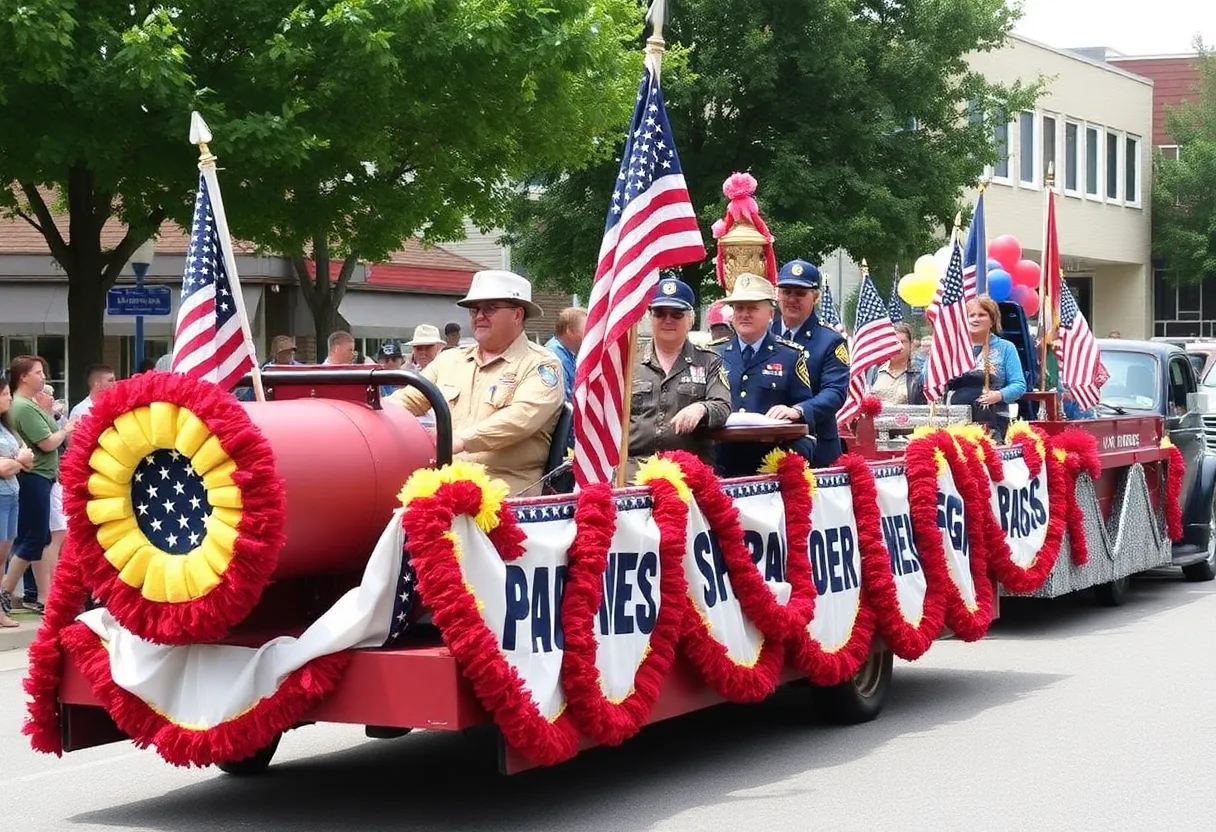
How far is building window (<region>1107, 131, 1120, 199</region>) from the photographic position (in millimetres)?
52469

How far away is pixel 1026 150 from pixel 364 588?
4352 centimetres

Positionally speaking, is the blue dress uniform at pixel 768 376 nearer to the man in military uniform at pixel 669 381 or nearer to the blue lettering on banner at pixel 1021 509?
the man in military uniform at pixel 669 381

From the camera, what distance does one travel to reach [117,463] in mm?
6523

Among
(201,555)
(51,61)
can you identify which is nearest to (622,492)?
(201,555)

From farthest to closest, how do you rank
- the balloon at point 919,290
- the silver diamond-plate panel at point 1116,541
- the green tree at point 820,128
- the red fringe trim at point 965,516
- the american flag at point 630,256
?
the green tree at point 820,128
the balloon at point 919,290
the silver diamond-plate panel at point 1116,541
the red fringe trim at point 965,516
the american flag at point 630,256

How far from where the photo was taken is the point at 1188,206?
54.5m

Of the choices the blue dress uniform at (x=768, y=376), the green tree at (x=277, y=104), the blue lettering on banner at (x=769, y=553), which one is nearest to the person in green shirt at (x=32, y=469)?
the green tree at (x=277, y=104)

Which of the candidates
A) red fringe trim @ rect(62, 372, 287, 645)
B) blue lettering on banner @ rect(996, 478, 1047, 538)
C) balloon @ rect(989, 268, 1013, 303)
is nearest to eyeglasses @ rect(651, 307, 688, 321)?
blue lettering on banner @ rect(996, 478, 1047, 538)

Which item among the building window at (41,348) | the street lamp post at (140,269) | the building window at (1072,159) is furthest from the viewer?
the building window at (1072,159)

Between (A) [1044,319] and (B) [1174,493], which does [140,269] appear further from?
(B) [1174,493]

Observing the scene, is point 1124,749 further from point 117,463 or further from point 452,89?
point 452,89

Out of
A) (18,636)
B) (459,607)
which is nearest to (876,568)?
(459,607)

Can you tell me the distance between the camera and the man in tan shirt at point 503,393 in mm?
7938

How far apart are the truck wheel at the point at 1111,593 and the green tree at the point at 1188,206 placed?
3999 cm
